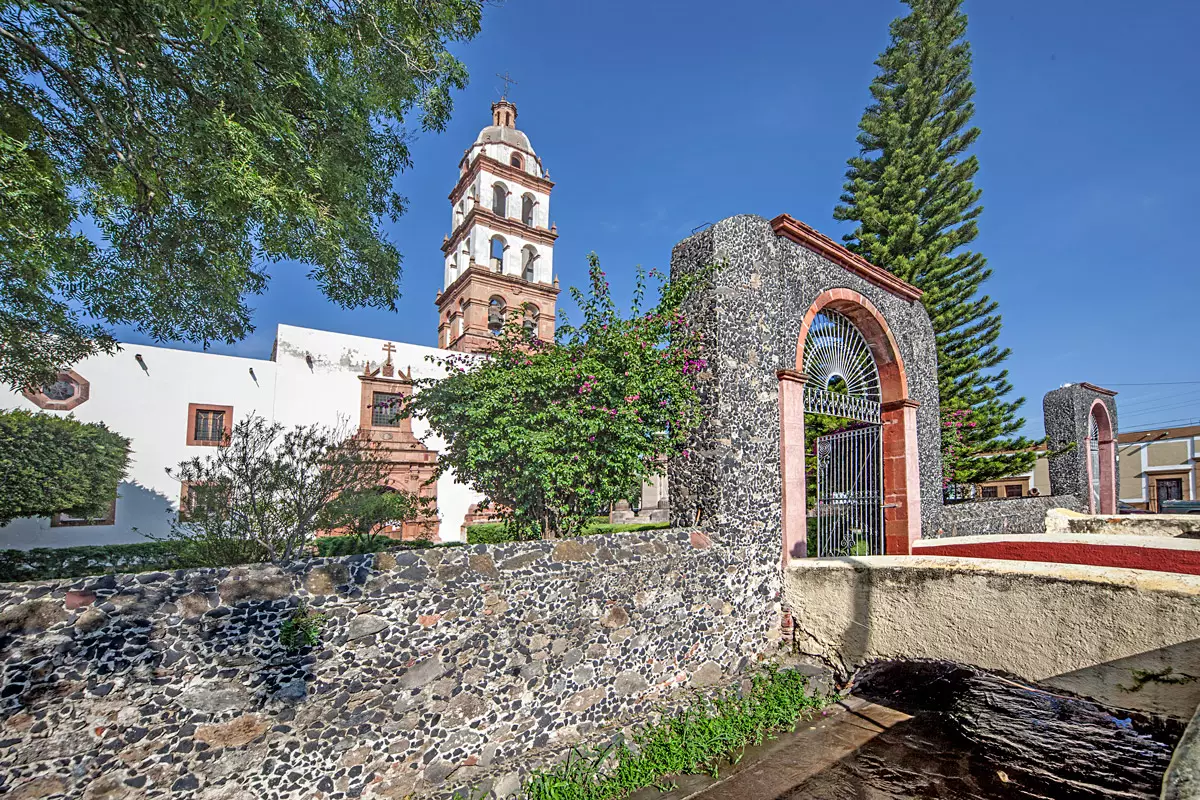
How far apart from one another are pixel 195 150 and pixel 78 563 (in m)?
6.87

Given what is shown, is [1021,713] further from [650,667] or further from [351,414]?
[351,414]

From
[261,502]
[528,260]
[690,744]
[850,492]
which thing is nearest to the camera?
[690,744]

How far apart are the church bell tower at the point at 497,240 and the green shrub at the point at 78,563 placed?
10.9 metres

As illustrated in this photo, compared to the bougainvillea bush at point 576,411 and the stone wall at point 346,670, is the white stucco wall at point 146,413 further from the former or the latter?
the stone wall at point 346,670

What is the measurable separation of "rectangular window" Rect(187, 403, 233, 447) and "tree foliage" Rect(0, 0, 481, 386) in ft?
30.1

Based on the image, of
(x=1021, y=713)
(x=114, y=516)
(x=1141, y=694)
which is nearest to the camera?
(x=1141, y=694)

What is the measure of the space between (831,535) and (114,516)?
613 inches

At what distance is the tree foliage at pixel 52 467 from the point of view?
27.2ft

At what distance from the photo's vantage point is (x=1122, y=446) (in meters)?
24.4

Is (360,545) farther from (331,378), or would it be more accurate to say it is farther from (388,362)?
(388,362)

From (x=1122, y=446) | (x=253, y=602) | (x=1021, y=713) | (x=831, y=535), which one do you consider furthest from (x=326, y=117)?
(x=1122, y=446)

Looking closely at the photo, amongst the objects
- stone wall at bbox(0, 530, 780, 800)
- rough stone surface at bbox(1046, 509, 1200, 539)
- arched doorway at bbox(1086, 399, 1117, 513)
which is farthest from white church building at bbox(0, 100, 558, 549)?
arched doorway at bbox(1086, 399, 1117, 513)

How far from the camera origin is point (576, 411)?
4863mm

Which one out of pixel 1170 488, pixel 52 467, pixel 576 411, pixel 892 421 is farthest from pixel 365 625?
pixel 1170 488
